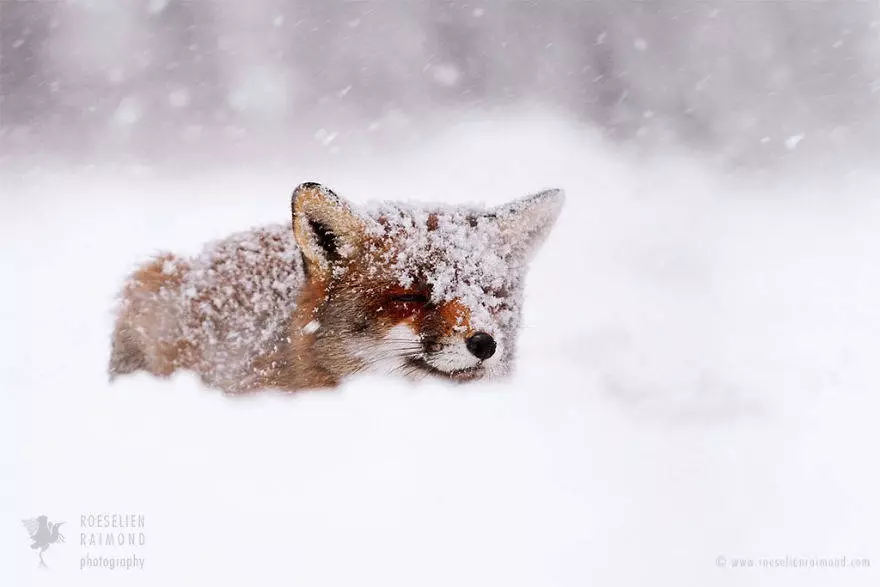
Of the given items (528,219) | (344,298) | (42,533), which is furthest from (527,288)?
(42,533)

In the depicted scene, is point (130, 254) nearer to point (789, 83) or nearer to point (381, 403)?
point (381, 403)

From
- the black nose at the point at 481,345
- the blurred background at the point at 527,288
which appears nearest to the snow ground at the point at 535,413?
the blurred background at the point at 527,288

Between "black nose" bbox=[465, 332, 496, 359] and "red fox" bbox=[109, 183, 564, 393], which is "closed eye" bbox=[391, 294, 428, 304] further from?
"black nose" bbox=[465, 332, 496, 359]

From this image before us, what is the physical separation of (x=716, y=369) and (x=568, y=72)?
1181 mm

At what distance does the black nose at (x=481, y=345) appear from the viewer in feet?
5.13

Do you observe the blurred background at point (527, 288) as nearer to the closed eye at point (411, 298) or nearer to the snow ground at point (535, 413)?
the snow ground at point (535, 413)

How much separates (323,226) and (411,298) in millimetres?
321

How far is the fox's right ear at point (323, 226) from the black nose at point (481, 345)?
0.43 meters

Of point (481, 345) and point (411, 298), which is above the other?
point (411, 298)

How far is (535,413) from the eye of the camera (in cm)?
193

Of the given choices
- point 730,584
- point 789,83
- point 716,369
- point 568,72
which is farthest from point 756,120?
point 730,584

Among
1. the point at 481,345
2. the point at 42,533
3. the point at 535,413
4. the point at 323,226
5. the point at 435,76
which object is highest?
the point at 435,76

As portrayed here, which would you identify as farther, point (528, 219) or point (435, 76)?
point (435, 76)

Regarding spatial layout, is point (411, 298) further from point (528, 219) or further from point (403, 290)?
point (528, 219)
